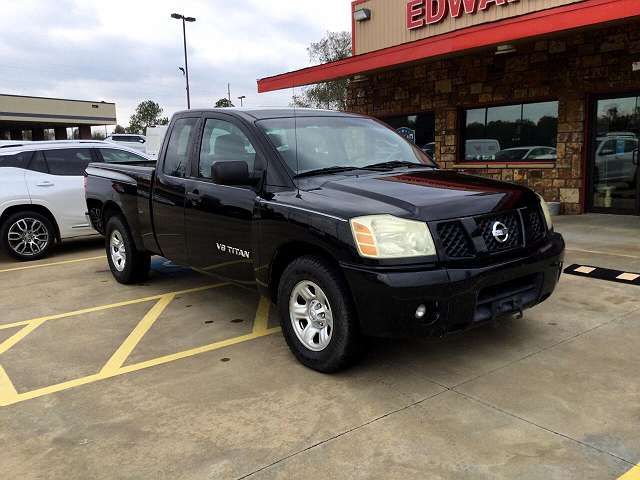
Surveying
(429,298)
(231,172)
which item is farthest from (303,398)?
(231,172)

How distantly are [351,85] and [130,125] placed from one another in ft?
255

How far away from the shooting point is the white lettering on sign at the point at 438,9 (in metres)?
11.5

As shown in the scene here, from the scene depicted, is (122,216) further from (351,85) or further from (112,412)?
(351,85)

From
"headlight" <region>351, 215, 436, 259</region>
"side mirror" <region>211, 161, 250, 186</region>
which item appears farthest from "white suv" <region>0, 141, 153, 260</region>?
"headlight" <region>351, 215, 436, 259</region>

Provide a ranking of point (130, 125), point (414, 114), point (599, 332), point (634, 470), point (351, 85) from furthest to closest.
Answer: point (130, 125) < point (351, 85) < point (414, 114) < point (599, 332) < point (634, 470)

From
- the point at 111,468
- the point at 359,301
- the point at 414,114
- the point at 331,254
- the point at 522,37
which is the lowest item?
the point at 111,468

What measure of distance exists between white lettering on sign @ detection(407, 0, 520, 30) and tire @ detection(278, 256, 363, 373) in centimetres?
927

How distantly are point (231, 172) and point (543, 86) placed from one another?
351 inches

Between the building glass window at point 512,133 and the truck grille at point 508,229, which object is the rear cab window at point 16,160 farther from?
the building glass window at point 512,133

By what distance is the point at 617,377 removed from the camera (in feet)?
12.1

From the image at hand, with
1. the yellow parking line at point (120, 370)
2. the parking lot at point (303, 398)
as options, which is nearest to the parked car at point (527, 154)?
the parking lot at point (303, 398)

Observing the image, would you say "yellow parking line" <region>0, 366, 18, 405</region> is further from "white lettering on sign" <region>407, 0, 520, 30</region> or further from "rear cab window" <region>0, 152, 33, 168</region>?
"white lettering on sign" <region>407, 0, 520, 30</region>

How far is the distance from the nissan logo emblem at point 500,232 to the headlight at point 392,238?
50 cm

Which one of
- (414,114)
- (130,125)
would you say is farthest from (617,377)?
(130,125)
